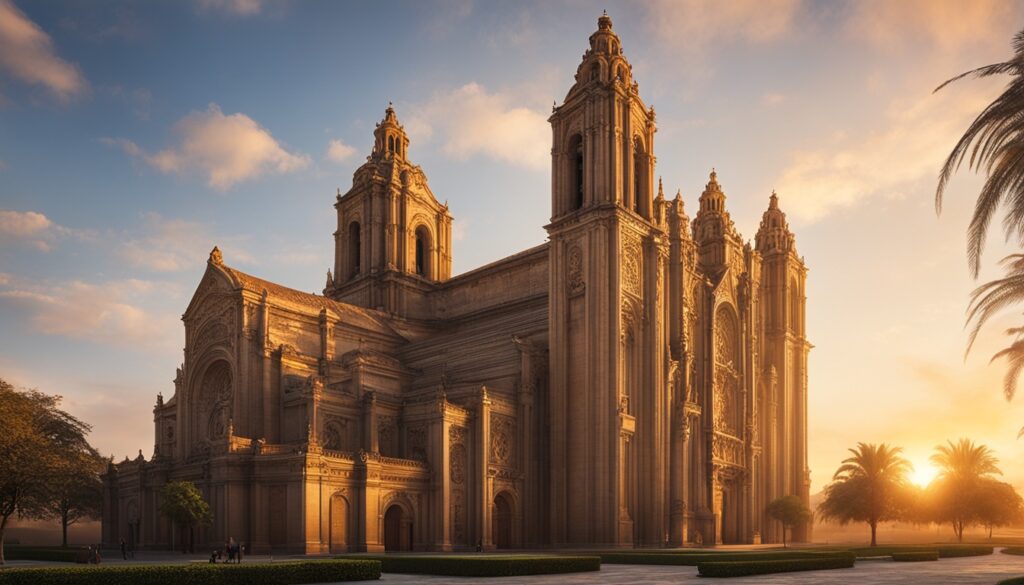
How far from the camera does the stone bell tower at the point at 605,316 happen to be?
5962 cm

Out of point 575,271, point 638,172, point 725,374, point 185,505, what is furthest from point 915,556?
point 185,505

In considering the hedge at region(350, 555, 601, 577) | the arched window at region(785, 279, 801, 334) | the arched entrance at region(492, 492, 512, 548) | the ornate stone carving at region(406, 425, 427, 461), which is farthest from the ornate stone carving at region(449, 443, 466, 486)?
the arched window at region(785, 279, 801, 334)

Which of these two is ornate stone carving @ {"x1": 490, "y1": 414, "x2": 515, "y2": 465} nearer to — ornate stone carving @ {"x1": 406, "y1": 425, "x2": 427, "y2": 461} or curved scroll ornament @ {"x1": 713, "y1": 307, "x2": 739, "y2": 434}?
ornate stone carving @ {"x1": 406, "y1": 425, "x2": 427, "y2": 461}

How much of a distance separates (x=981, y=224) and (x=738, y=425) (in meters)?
58.5

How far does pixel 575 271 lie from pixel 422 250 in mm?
Answer: 29211

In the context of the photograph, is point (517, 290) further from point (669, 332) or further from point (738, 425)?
point (738, 425)

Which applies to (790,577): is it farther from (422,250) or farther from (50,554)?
(422,250)

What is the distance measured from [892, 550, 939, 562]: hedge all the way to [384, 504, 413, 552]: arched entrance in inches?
1067

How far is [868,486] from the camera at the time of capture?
76625mm

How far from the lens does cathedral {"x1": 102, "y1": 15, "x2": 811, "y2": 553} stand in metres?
53.3

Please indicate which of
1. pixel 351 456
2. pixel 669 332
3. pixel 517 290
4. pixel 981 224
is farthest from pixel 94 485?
pixel 981 224

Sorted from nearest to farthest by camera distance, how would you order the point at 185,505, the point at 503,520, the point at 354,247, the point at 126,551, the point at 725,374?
the point at 185,505 < the point at 126,551 < the point at 503,520 < the point at 725,374 < the point at 354,247

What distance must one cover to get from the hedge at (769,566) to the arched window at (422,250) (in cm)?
5467

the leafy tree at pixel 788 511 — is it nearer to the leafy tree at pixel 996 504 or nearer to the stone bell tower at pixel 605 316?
the stone bell tower at pixel 605 316
